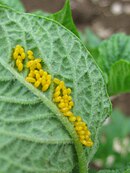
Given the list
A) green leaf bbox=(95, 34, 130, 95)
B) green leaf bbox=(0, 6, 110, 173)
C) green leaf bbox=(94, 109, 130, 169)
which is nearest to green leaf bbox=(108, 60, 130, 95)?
green leaf bbox=(95, 34, 130, 95)

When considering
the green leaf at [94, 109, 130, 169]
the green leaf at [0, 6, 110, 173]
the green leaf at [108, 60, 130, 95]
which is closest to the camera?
the green leaf at [0, 6, 110, 173]

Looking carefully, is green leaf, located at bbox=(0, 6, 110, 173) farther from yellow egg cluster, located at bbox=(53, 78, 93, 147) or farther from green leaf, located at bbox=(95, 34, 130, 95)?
green leaf, located at bbox=(95, 34, 130, 95)

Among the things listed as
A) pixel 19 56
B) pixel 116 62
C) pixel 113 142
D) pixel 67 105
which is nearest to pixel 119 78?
pixel 116 62

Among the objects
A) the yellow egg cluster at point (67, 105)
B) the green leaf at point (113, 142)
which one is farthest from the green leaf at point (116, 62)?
the green leaf at point (113, 142)

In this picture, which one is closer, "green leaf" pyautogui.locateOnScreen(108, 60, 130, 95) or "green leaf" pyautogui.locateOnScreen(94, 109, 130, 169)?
"green leaf" pyautogui.locateOnScreen(108, 60, 130, 95)

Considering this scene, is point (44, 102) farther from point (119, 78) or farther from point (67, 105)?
point (119, 78)

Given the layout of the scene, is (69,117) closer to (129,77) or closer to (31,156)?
(31,156)

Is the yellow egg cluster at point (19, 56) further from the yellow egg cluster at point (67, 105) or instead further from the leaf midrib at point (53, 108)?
the yellow egg cluster at point (67, 105)
